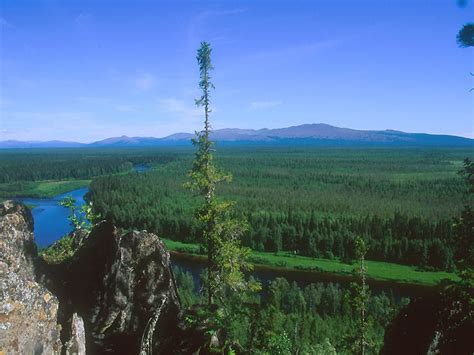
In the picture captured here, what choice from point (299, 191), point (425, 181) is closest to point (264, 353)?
point (299, 191)

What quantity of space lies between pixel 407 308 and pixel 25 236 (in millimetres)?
10812

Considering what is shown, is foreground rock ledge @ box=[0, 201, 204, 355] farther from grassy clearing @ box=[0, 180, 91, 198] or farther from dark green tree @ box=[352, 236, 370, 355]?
grassy clearing @ box=[0, 180, 91, 198]

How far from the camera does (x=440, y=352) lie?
10.4 m

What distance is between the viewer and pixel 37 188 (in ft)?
581

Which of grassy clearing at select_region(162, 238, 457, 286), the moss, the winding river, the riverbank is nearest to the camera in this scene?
the moss

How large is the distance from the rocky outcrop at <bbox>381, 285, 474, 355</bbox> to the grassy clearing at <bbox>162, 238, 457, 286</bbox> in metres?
72.4

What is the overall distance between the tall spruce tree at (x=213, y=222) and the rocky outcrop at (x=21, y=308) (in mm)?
11417

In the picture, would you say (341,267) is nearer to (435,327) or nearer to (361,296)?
(361,296)

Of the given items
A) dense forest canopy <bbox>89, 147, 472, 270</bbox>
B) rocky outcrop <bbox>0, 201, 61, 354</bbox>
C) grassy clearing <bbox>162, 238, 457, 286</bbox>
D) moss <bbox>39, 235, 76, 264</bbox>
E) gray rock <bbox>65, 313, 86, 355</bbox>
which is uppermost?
rocky outcrop <bbox>0, 201, 61, 354</bbox>

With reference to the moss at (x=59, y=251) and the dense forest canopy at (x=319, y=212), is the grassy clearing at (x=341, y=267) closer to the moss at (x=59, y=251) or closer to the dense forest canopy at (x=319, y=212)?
the dense forest canopy at (x=319, y=212)

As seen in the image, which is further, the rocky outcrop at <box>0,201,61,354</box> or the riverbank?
the riverbank

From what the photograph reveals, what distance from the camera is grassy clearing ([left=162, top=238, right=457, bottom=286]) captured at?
8081cm

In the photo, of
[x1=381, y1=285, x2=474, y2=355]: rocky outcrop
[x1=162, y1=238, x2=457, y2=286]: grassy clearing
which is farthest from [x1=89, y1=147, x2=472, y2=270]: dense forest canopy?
[x1=381, y1=285, x2=474, y2=355]: rocky outcrop

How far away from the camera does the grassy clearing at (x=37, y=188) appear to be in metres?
162
